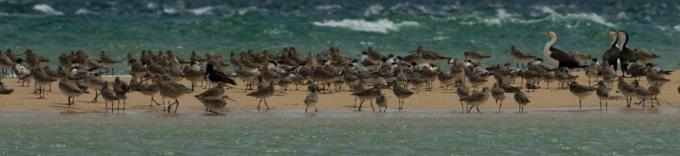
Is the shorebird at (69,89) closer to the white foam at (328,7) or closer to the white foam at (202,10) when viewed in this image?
the white foam at (202,10)

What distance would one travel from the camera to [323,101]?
21.3 meters

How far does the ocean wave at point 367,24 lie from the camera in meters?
42.0

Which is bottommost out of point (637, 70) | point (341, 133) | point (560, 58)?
point (341, 133)

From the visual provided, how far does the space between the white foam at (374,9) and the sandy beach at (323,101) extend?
24.8 m

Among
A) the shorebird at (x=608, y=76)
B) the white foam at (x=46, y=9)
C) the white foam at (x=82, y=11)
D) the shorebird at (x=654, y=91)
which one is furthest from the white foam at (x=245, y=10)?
the shorebird at (x=654, y=91)

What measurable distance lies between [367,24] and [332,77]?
67.3 ft

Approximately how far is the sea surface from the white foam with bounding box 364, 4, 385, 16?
0.09 metres

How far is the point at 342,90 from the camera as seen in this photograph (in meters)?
23.0

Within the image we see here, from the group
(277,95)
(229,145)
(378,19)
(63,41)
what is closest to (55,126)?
(229,145)

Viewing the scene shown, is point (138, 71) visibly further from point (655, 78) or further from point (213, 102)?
point (655, 78)

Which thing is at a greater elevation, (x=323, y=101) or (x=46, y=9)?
(x=46, y=9)

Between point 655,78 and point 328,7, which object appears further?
point 328,7

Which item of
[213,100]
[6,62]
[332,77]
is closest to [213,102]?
[213,100]

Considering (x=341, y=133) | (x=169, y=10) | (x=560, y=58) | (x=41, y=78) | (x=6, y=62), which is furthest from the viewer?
(x=169, y=10)
